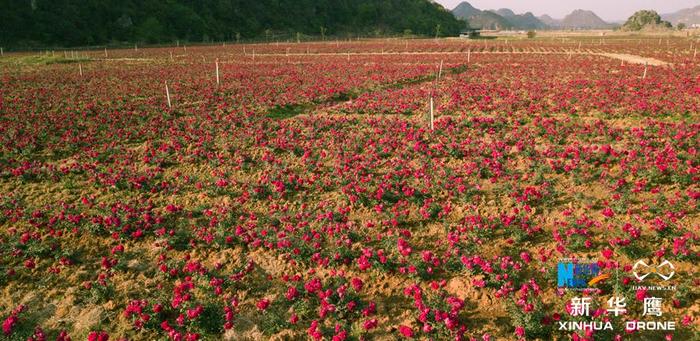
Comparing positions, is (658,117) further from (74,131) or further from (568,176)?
(74,131)

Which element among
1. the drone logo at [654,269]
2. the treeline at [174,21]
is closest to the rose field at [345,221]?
the drone logo at [654,269]

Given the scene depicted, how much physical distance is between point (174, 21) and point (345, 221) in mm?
125855

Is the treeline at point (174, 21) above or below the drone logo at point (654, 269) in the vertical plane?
above

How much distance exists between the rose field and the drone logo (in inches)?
5.9

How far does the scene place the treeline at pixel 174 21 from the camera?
8681 centimetres

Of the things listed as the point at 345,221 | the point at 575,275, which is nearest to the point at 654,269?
the point at 575,275

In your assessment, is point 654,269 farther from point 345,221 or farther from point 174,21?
point 174,21

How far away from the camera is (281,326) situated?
6562 millimetres

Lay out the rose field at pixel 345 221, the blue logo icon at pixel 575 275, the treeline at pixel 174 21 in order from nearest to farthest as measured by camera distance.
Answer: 1. the rose field at pixel 345 221
2. the blue logo icon at pixel 575 275
3. the treeline at pixel 174 21

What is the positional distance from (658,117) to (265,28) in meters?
140

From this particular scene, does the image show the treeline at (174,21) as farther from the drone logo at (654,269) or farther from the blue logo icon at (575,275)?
the drone logo at (654,269)

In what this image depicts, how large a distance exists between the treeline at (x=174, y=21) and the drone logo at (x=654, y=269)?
339 ft

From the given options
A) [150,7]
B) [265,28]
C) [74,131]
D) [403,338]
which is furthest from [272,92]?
[265,28]

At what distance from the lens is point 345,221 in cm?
970
